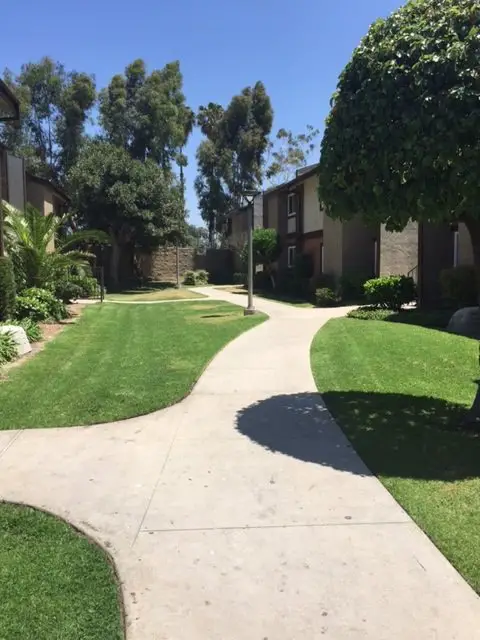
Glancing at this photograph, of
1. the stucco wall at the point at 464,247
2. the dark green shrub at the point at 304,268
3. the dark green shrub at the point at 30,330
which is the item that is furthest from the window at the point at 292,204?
the dark green shrub at the point at 30,330

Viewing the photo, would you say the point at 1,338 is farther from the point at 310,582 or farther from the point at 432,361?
the point at 310,582

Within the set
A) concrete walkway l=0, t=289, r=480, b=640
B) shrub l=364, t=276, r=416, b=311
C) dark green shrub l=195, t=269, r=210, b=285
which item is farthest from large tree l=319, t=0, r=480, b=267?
dark green shrub l=195, t=269, r=210, b=285

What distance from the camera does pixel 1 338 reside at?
31.4ft

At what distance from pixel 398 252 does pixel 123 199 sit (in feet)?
60.8

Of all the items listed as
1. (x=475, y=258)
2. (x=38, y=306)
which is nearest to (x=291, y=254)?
(x=38, y=306)

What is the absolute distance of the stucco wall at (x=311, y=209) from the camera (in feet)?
A: 85.0

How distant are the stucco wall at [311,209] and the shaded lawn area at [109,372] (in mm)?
11948

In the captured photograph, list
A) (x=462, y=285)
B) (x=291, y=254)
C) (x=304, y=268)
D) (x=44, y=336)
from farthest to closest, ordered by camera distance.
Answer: (x=291, y=254) < (x=304, y=268) < (x=462, y=285) < (x=44, y=336)

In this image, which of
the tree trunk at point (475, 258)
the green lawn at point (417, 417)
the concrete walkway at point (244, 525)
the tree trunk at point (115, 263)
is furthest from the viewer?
the tree trunk at point (115, 263)

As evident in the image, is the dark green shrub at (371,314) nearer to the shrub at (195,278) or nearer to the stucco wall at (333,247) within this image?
the stucco wall at (333,247)

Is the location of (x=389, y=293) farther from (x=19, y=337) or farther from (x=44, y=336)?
(x=19, y=337)

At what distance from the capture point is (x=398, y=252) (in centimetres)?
2048

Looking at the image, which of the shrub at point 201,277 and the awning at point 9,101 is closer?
the awning at point 9,101

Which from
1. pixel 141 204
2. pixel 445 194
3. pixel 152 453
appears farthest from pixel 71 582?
pixel 141 204
